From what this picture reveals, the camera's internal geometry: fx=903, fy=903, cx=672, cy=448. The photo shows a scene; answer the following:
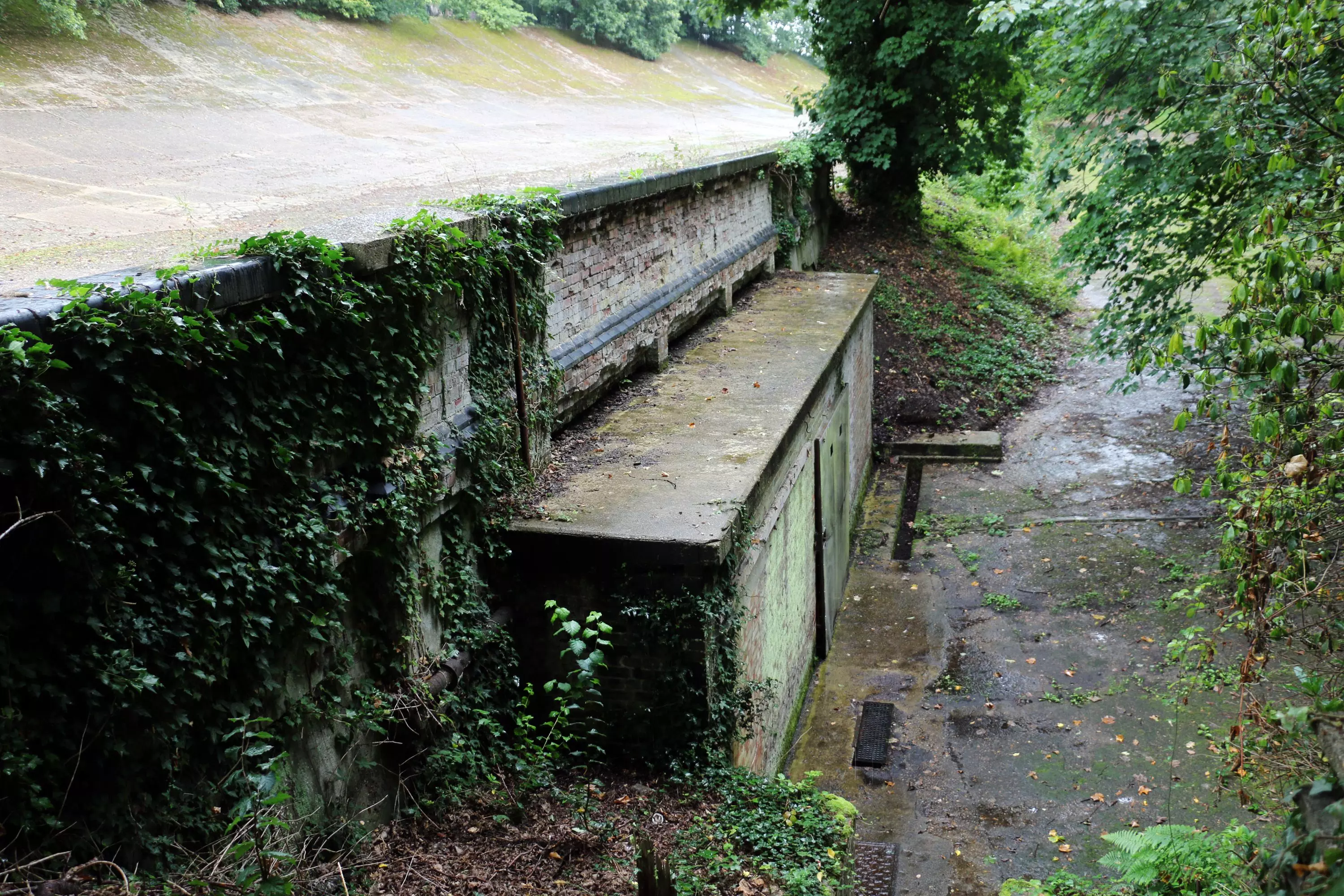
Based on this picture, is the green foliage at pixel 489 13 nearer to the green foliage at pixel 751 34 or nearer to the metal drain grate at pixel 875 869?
the green foliage at pixel 751 34

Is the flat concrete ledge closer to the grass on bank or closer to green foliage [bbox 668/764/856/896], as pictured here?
the grass on bank

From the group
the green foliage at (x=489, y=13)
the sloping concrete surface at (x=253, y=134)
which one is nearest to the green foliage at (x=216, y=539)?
the sloping concrete surface at (x=253, y=134)

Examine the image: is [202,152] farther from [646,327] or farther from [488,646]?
[488,646]

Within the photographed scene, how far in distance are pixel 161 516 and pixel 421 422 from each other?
5.90ft

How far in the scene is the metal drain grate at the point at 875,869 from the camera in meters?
5.61

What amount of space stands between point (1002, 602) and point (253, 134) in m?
8.61

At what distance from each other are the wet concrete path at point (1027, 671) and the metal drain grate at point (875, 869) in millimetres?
124

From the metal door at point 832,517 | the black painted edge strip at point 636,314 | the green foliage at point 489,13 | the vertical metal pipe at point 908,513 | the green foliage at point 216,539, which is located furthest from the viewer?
the green foliage at point 489,13

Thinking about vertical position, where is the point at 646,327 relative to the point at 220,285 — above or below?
below

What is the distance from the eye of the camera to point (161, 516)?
2.99 meters

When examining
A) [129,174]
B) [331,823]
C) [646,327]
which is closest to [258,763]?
[331,823]

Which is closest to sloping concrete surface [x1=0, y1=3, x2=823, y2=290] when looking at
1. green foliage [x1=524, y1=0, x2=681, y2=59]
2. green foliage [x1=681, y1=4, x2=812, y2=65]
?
green foliage [x1=524, y1=0, x2=681, y2=59]

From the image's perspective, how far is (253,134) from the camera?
8055 mm

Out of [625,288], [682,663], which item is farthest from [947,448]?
[682,663]
